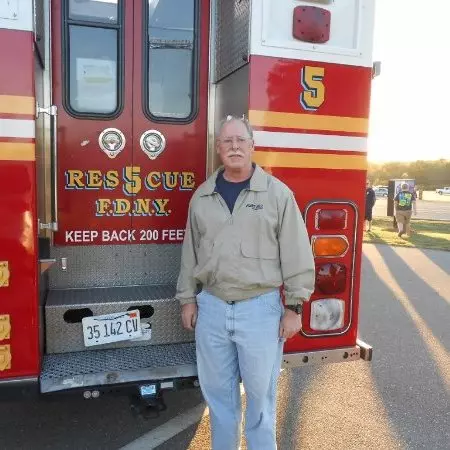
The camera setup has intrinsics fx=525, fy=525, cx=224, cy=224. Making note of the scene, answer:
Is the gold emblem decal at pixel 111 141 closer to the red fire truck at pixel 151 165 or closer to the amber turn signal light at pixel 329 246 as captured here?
the red fire truck at pixel 151 165

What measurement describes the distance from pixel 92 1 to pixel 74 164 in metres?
1.00

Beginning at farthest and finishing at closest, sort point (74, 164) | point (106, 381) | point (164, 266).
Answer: point (164, 266) → point (74, 164) → point (106, 381)

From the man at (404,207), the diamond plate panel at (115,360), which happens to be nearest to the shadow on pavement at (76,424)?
the diamond plate panel at (115,360)

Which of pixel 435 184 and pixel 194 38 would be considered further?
pixel 435 184

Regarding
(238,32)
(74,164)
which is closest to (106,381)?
(74,164)

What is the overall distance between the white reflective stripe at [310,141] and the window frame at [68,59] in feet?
3.21

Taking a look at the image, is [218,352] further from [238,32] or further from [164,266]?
[238,32]

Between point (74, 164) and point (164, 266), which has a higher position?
Result: point (74, 164)

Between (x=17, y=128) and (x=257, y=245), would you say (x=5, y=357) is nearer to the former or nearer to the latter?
(x=17, y=128)

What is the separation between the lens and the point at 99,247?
3.46 meters

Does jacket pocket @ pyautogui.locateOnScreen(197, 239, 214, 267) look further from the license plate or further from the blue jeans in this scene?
the license plate

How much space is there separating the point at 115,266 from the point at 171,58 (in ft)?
4.64

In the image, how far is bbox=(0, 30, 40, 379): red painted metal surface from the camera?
2471 mm

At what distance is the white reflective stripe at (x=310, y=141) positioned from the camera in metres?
2.96
